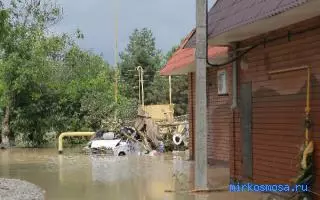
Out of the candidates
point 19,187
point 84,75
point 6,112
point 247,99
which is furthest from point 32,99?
point 247,99

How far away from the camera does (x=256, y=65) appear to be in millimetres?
11258

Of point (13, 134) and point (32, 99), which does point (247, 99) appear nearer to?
point (32, 99)

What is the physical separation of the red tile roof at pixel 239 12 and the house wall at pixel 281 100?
0.82 meters

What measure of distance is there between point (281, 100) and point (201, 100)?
160cm

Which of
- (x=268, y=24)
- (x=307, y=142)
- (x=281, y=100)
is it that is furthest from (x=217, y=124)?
(x=307, y=142)

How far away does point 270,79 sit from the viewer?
1073 cm

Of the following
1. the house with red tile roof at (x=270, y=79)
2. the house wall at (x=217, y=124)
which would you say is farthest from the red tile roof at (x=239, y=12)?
the house wall at (x=217, y=124)

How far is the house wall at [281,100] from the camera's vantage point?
9273 millimetres

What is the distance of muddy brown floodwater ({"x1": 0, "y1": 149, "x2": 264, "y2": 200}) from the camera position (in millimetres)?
11500

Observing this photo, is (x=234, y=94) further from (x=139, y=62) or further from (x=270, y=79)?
(x=139, y=62)

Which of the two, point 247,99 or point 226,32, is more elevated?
point 226,32

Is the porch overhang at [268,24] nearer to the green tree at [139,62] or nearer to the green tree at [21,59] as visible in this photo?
the green tree at [21,59]

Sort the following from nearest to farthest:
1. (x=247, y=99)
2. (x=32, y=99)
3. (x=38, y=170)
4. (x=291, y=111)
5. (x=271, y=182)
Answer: (x=291, y=111) → (x=271, y=182) → (x=247, y=99) → (x=38, y=170) → (x=32, y=99)

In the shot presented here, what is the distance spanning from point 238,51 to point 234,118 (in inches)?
59.6
